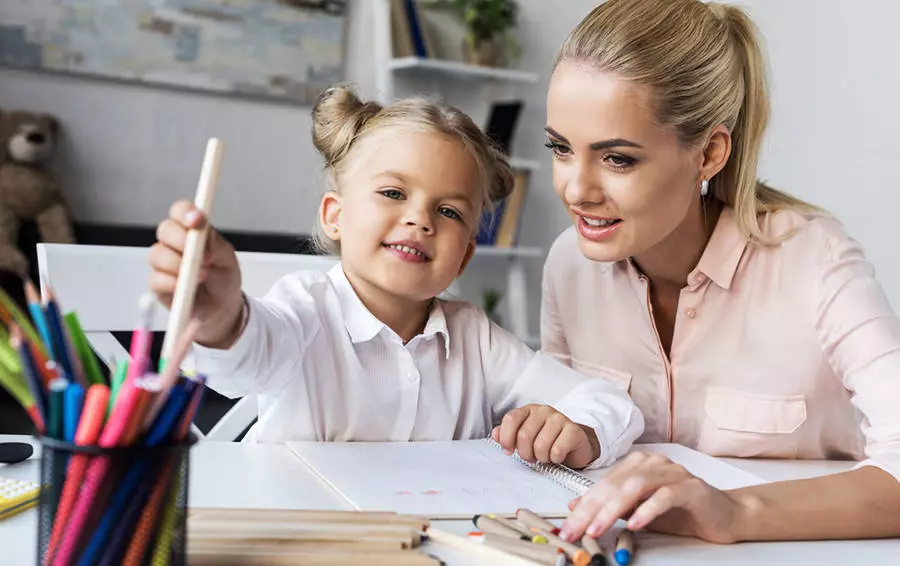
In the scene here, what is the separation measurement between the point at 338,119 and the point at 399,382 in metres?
0.40

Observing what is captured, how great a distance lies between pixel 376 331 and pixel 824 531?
1.95 feet

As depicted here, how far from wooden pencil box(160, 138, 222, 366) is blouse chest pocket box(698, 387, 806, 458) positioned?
98cm

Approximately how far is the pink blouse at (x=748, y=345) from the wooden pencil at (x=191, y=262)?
92 cm

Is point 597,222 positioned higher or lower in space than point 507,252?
higher

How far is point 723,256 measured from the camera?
4.46ft

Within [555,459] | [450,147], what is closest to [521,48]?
[450,147]

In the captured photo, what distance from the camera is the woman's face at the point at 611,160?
3.79 feet

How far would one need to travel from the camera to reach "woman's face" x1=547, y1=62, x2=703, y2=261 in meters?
1.16

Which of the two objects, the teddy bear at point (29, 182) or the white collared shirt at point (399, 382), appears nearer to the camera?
the white collared shirt at point (399, 382)

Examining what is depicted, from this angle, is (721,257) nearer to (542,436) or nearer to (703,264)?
(703,264)

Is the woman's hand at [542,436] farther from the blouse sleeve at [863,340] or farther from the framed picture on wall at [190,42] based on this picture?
the framed picture on wall at [190,42]

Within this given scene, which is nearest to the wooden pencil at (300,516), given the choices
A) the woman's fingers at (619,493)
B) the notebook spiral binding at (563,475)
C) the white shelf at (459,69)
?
the woman's fingers at (619,493)

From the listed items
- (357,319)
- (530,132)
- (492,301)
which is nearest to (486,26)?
(530,132)

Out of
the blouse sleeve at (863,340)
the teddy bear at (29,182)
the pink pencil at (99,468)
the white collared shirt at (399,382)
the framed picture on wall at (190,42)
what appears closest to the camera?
the pink pencil at (99,468)
